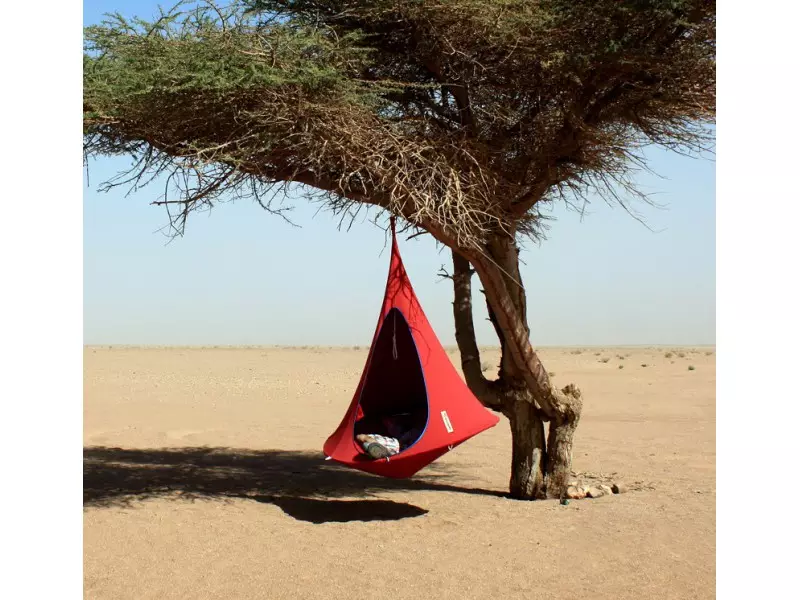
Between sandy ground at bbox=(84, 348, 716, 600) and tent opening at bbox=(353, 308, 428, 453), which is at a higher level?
tent opening at bbox=(353, 308, 428, 453)

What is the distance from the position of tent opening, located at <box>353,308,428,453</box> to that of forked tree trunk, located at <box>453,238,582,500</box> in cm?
62

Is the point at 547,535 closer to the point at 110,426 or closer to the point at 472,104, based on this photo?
the point at 472,104

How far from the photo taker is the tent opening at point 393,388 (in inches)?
303

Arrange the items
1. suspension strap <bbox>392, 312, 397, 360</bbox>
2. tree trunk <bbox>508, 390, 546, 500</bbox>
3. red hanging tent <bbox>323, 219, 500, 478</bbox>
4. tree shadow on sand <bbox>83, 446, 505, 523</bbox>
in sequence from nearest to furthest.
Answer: red hanging tent <bbox>323, 219, 500, 478</bbox> → suspension strap <bbox>392, 312, 397, 360</bbox> → tree shadow on sand <bbox>83, 446, 505, 523</bbox> → tree trunk <bbox>508, 390, 546, 500</bbox>

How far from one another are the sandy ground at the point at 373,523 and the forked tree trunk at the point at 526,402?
0.31m

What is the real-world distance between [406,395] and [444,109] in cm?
276

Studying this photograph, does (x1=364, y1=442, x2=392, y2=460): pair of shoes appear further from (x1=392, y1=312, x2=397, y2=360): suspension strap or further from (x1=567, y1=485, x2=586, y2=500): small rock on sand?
(x1=567, y1=485, x2=586, y2=500): small rock on sand

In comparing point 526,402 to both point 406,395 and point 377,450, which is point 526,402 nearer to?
point 406,395

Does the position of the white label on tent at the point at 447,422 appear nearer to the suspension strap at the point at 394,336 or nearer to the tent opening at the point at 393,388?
the tent opening at the point at 393,388

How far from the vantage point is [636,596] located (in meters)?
5.50

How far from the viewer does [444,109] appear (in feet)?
26.5

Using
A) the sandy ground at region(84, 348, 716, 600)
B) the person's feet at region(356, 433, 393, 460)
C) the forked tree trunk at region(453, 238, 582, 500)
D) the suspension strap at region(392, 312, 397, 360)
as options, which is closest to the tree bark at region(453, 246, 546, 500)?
the forked tree trunk at region(453, 238, 582, 500)

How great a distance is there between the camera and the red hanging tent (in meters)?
6.92

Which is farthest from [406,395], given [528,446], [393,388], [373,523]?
[373,523]
